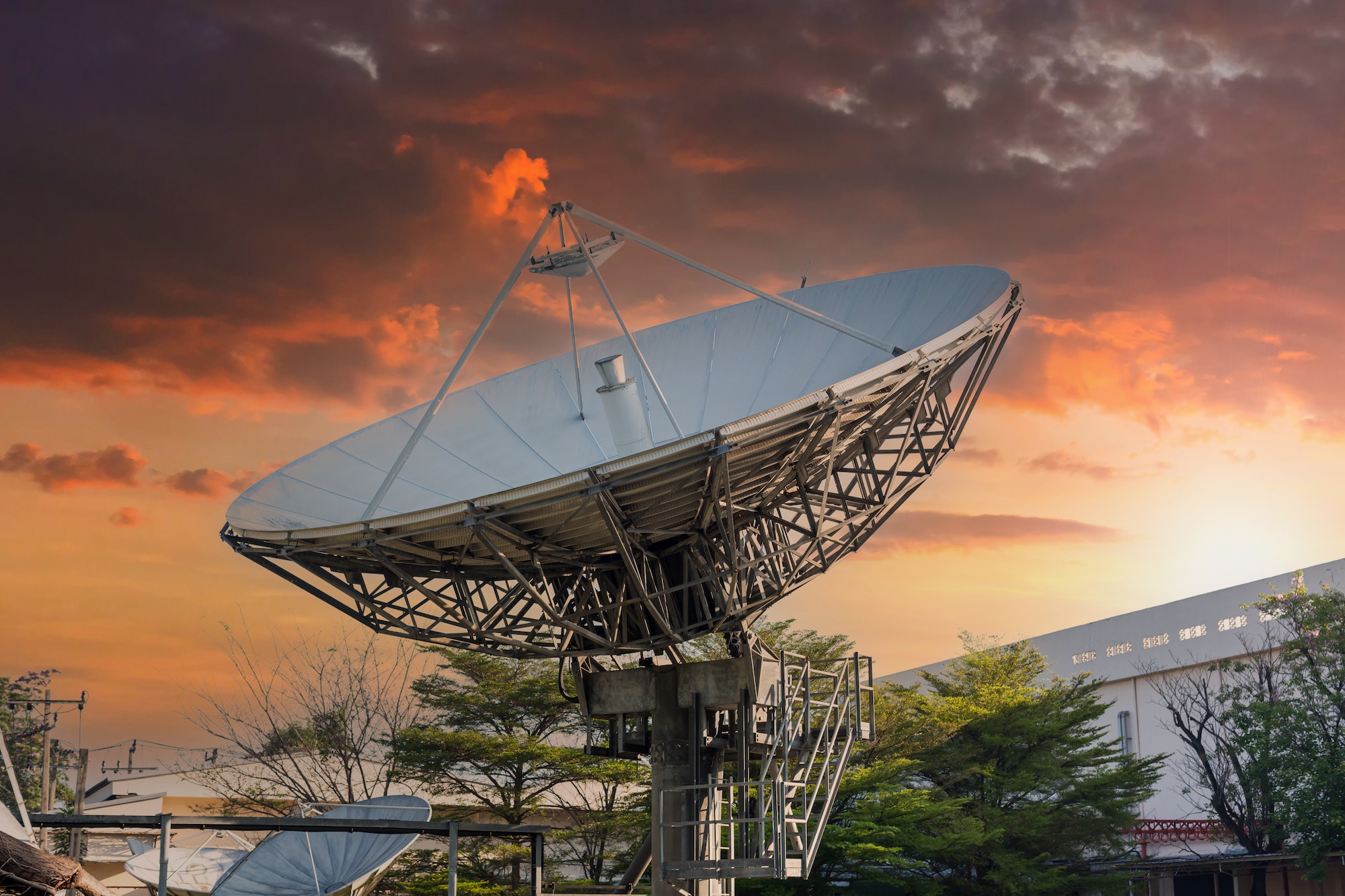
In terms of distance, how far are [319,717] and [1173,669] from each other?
2911cm

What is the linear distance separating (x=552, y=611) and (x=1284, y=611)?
28.0m

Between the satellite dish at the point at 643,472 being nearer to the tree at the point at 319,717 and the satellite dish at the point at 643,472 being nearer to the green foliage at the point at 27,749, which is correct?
the tree at the point at 319,717

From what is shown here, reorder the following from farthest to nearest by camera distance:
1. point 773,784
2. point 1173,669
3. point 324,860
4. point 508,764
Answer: point 1173,669, point 508,764, point 324,860, point 773,784

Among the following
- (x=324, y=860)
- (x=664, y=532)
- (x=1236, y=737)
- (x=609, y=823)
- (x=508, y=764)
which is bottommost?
(x=609, y=823)

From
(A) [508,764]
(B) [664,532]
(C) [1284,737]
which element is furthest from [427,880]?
(C) [1284,737]

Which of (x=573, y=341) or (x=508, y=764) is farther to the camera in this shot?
(x=508, y=764)

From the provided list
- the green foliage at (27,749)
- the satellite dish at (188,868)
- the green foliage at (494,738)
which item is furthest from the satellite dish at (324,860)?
the green foliage at (27,749)

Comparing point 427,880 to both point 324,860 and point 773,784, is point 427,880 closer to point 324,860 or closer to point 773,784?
point 324,860

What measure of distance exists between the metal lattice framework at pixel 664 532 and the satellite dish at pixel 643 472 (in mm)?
→ 38

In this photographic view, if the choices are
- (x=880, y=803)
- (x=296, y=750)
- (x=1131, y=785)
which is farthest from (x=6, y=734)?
(x=1131, y=785)

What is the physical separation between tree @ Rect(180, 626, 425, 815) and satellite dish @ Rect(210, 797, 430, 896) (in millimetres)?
17554

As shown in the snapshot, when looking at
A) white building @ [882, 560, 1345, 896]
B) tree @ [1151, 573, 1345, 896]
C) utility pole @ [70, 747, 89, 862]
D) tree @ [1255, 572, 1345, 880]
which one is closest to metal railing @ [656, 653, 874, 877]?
utility pole @ [70, 747, 89, 862]

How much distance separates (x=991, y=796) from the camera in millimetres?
35625

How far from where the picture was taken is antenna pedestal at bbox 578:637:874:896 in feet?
56.5
